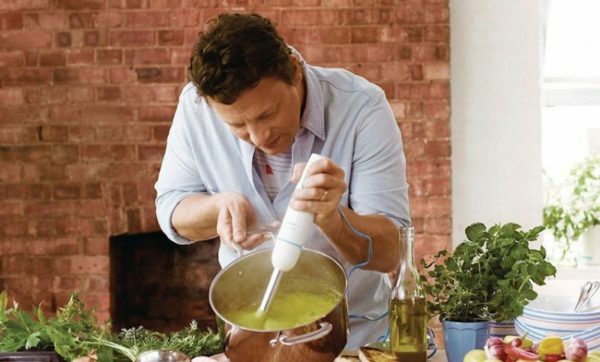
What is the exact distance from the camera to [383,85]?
3.31m

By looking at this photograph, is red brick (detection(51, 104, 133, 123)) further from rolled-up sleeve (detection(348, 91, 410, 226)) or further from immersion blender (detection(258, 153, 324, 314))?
immersion blender (detection(258, 153, 324, 314))

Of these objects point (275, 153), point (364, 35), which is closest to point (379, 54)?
point (364, 35)

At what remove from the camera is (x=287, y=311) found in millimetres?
1273

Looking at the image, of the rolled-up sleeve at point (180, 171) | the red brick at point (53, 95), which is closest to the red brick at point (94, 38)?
the red brick at point (53, 95)

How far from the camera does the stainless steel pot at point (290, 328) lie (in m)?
1.17

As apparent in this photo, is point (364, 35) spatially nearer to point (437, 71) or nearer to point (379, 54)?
point (379, 54)

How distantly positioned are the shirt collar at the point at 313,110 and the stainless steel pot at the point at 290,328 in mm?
475

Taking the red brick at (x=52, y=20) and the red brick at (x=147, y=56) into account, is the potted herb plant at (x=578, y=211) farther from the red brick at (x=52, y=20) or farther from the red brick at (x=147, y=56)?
the red brick at (x=52, y=20)

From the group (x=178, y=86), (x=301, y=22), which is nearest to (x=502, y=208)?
(x=301, y=22)

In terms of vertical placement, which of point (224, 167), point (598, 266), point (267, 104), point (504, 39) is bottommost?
point (598, 266)

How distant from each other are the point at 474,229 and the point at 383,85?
190cm

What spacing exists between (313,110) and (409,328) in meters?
0.56

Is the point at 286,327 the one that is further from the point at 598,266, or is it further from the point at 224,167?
the point at 598,266

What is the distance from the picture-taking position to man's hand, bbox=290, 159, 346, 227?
1.23 meters
